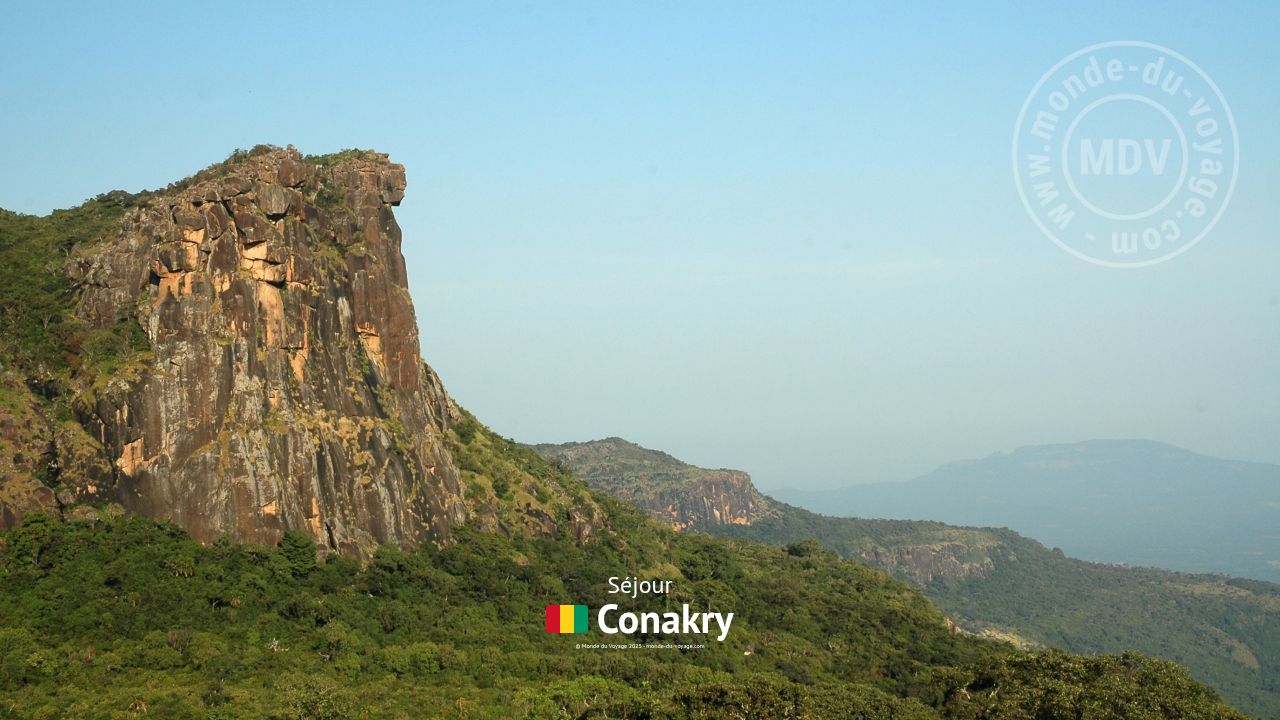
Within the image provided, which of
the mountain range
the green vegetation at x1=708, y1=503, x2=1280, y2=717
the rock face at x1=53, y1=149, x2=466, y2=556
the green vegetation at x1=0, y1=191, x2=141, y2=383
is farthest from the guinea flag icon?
the green vegetation at x1=708, y1=503, x2=1280, y2=717

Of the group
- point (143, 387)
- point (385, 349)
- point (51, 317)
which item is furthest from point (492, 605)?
point (51, 317)

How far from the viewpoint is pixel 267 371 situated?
270 ft

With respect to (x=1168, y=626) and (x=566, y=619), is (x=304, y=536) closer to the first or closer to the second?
(x=566, y=619)

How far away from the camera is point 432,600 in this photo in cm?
8312

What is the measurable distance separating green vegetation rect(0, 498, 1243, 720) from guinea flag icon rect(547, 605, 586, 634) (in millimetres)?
1020

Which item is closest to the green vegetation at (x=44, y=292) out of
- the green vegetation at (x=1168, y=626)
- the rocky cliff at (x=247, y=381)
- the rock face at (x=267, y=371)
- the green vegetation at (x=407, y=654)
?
the rocky cliff at (x=247, y=381)

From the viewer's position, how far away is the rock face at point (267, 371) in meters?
77.3

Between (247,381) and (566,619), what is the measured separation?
25860mm

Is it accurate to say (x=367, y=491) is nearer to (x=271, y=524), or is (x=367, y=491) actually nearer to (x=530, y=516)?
(x=271, y=524)

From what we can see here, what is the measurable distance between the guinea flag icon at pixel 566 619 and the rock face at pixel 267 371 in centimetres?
983

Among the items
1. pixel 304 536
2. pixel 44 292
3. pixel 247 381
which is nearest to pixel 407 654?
pixel 304 536

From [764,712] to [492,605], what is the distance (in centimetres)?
2896

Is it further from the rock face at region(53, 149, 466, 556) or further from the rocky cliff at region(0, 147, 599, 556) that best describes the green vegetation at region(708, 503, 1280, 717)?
the rocky cliff at region(0, 147, 599, 556)

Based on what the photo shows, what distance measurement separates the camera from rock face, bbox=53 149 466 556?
254ft
